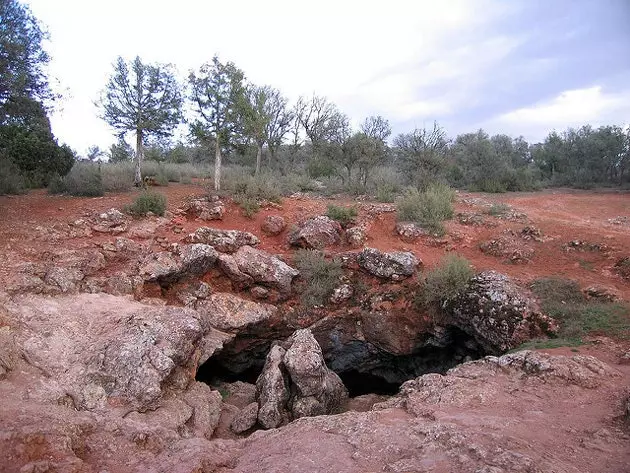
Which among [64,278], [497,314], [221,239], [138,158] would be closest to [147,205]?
[221,239]

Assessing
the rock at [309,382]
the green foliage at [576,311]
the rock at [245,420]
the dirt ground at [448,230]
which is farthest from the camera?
the dirt ground at [448,230]

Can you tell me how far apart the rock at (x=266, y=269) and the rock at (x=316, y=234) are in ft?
4.39

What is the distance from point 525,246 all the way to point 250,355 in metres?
8.11

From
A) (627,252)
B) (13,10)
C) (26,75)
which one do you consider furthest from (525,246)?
(13,10)

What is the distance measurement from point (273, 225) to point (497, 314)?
6840 millimetres

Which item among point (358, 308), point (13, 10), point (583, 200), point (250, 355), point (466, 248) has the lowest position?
point (250, 355)

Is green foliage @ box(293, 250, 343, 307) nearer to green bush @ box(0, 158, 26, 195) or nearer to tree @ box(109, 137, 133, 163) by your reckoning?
green bush @ box(0, 158, 26, 195)

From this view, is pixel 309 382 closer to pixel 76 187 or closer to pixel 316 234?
pixel 316 234

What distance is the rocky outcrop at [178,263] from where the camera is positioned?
31.1ft

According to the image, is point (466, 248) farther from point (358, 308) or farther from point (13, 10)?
point (13, 10)

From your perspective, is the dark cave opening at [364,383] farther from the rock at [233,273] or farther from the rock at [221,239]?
the rock at [221,239]

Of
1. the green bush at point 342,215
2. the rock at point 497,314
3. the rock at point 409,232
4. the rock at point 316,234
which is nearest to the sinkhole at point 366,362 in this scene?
the rock at point 497,314

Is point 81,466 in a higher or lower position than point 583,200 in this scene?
lower

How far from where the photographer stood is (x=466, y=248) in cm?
1194
